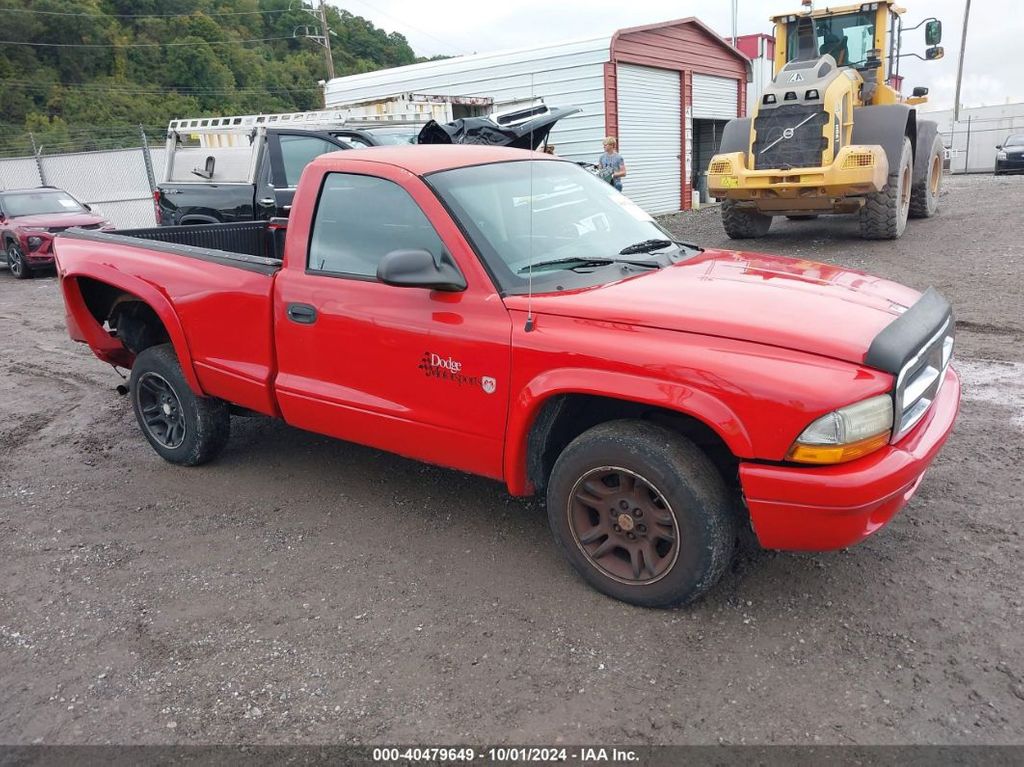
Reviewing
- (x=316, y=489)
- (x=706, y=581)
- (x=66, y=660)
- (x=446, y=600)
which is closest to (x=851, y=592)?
(x=706, y=581)

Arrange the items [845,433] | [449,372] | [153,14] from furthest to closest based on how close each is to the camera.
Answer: [153,14], [449,372], [845,433]

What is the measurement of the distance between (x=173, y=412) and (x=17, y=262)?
38.1ft

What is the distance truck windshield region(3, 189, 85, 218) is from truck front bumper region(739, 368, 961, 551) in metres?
15.2

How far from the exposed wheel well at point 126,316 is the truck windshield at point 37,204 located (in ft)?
36.2

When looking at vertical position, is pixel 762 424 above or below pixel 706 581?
above

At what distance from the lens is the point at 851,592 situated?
10.8 ft

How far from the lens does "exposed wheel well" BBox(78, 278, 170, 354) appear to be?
518 cm

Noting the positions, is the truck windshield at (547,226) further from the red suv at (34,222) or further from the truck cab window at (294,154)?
the red suv at (34,222)

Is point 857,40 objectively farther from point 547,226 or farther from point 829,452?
point 829,452

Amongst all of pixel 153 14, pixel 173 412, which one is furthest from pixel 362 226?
pixel 153 14

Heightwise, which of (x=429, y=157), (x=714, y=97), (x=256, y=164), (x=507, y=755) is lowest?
(x=507, y=755)

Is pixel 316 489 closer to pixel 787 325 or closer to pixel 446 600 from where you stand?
pixel 446 600

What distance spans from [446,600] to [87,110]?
5038 cm

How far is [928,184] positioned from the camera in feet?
41.2
